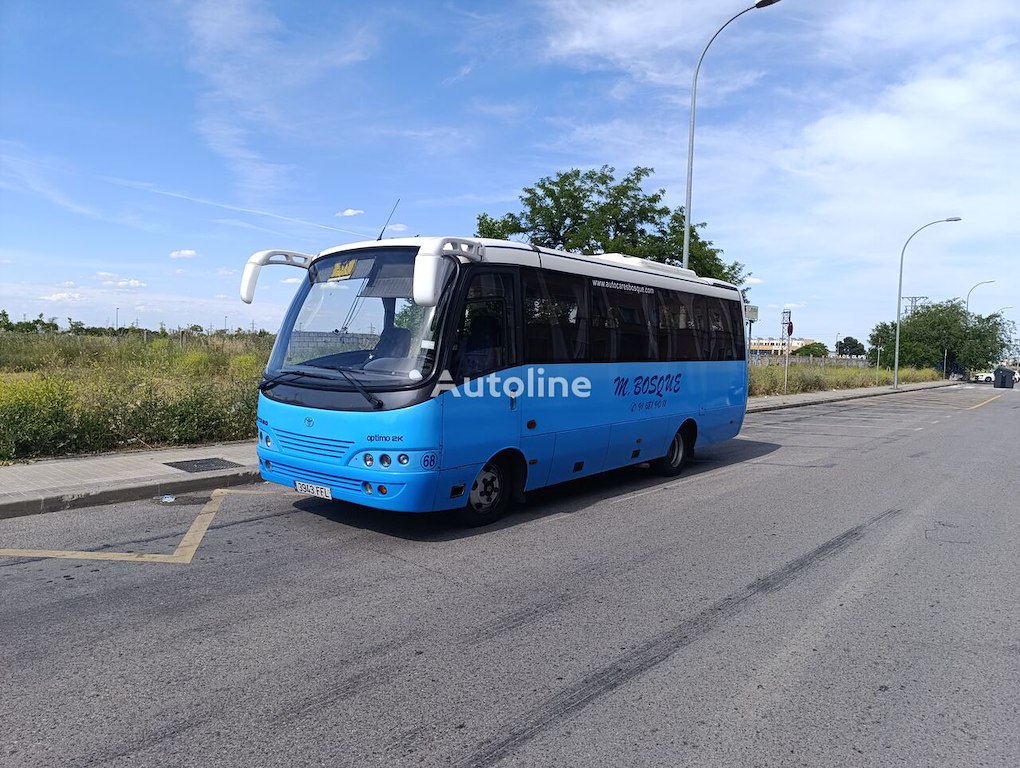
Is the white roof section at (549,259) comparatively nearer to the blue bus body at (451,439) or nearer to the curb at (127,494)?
the blue bus body at (451,439)

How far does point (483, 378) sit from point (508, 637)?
2741mm

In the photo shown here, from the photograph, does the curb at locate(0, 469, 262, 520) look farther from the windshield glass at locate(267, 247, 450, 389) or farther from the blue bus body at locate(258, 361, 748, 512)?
the windshield glass at locate(267, 247, 450, 389)

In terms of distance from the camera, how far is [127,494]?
25.3 ft

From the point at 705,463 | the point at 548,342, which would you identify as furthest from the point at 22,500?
the point at 705,463

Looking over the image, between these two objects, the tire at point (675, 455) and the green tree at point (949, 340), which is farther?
the green tree at point (949, 340)

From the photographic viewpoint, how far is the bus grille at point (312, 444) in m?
6.25

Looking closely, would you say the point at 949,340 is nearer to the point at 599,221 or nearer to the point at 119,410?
the point at 599,221

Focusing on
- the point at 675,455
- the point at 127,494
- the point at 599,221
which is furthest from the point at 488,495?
the point at 599,221

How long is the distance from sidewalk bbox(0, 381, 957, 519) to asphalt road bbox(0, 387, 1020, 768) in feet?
0.82

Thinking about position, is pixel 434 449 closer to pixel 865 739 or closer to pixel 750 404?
pixel 865 739

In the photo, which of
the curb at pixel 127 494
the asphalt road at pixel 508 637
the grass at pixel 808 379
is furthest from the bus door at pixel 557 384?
the grass at pixel 808 379

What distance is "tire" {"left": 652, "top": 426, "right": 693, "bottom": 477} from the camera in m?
10.1

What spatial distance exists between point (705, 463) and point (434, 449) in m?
6.78

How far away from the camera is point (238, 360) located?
18.5 metres
